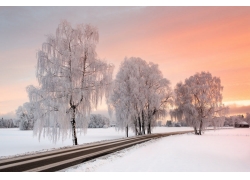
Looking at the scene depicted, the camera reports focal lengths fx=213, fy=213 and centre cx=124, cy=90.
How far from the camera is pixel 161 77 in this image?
25594 millimetres

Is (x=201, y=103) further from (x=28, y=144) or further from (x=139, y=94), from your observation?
(x=28, y=144)

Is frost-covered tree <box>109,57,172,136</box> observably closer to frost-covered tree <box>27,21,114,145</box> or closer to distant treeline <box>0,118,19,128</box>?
frost-covered tree <box>27,21,114,145</box>

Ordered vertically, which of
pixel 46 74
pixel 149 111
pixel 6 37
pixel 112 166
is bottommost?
pixel 112 166

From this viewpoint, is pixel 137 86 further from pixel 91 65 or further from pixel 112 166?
pixel 112 166

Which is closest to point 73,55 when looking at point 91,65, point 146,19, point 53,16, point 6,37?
point 91,65

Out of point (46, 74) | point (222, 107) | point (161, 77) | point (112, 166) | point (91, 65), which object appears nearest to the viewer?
point (112, 166)

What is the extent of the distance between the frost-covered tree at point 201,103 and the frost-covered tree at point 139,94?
3688 millimetres

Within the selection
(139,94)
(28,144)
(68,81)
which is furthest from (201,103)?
(28,144)

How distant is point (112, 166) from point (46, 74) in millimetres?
9441

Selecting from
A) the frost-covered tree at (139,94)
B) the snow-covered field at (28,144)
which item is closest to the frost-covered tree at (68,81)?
the snow-covered field at (28,144)

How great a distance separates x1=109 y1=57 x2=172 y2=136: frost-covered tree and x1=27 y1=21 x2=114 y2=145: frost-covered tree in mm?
8454

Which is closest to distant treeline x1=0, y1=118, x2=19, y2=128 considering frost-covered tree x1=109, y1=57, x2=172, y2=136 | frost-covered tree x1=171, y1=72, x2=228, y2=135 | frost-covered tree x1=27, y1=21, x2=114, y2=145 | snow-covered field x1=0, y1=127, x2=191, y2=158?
A: snow-covered field x1=0, y1=127, x2=191, y2=158

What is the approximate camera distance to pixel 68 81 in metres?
13.9

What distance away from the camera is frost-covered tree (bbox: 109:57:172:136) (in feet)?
78.8
